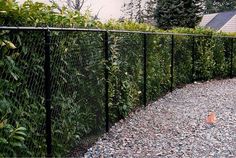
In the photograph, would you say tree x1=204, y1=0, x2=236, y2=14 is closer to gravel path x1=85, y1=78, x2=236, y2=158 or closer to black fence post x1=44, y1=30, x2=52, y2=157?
gravel path x1=85, y1=78, x2=236, y2=158

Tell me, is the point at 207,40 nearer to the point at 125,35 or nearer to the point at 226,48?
the point at 226,48

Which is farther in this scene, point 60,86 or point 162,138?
point 162,138

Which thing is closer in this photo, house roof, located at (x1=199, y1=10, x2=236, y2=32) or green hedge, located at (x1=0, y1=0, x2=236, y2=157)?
green hedge, located at (x1=0, y1=0, x2=236, y2=157)

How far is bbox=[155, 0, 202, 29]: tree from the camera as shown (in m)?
36.8

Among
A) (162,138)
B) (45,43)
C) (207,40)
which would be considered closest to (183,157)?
(162,138)

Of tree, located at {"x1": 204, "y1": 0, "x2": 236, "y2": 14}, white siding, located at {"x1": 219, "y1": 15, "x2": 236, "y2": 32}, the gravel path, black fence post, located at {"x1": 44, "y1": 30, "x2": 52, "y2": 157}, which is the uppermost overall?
tree, located at {"x1": 204, "y1": 0, "x2": 236, "y2": 14}

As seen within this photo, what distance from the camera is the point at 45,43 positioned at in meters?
4.68

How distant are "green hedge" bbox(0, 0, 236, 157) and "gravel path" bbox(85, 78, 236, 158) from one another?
0.32 m

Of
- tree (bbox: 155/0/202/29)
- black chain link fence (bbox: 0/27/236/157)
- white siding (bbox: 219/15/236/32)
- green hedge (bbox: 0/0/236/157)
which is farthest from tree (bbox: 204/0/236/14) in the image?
green hedge (bbox: 0/0/236/157)

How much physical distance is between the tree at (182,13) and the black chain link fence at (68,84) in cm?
2690

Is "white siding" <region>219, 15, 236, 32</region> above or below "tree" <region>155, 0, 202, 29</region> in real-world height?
below

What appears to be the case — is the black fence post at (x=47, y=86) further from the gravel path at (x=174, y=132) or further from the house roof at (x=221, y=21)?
the house roof at (x=221, y=21)

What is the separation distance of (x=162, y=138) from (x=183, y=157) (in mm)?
1023

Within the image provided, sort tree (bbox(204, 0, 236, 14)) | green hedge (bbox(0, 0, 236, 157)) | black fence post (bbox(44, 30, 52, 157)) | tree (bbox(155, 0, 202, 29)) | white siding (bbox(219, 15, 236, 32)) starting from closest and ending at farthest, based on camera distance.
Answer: green hedge (bbox(0, 0, 236, 157)) → black fence post (bbox(44, 30, 52, 157)) → tree (bbox(155, 0, 202, 29)) → white siding (bbox(219, 15, 236, 32)) → tree (bbox(204, 0, 236, 14))
